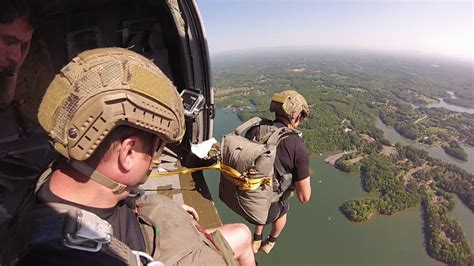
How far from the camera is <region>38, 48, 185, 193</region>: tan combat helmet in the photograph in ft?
3.17

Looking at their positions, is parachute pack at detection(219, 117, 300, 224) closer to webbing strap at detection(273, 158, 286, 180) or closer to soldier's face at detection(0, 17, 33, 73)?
webbing strap at detection(273, 158, 286, 180)

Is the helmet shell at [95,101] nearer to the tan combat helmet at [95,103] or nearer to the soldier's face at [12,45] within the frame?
the tan combat helmet at [95,103]

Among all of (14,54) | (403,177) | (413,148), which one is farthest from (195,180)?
(413,148)

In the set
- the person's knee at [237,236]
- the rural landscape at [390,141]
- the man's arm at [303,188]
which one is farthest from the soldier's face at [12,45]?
the rural landscape at [390,141]

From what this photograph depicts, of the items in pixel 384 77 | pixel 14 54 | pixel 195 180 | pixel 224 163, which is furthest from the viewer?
pixel 384 77

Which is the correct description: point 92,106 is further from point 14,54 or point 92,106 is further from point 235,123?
point 235,123

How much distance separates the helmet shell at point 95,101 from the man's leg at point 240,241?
0.99 meters

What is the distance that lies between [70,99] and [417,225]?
37092 millimetres

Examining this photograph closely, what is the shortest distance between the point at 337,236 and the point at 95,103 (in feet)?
105

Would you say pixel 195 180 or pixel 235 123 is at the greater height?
pixel 195 180

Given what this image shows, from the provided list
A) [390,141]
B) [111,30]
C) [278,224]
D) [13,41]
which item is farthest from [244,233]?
[390,141]

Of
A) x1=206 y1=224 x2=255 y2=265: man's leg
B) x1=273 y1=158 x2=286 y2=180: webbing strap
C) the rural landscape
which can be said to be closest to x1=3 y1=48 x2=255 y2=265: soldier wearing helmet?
x1=206 y1=224 x2=255 y2=265: man's leg

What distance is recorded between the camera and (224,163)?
2625mm

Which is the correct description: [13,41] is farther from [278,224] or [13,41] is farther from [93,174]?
[278,224]
